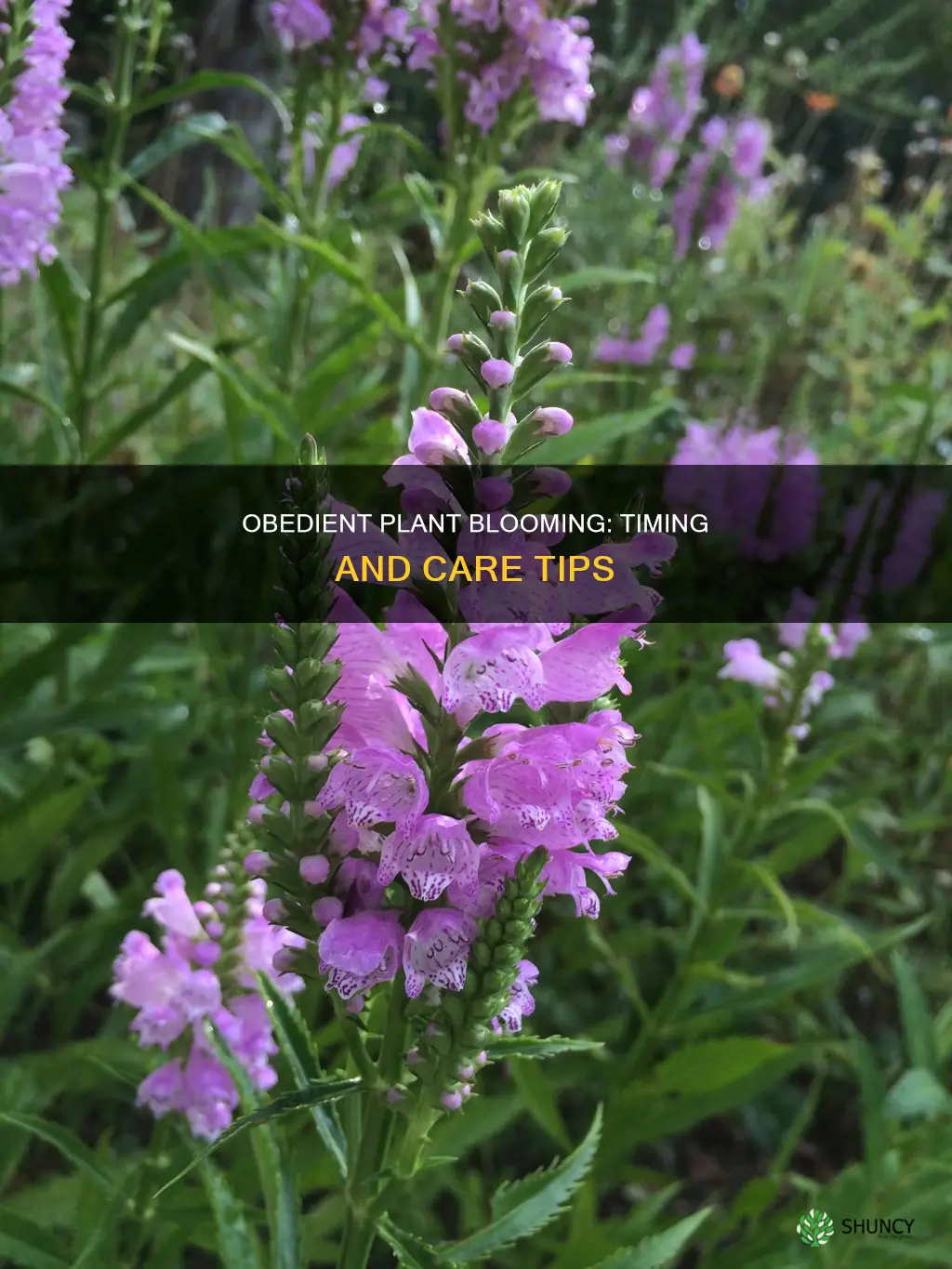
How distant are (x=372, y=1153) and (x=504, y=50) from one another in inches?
71.9

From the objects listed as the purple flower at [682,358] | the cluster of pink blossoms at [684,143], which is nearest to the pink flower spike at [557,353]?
the cluster of pink blossoms at [684,143]

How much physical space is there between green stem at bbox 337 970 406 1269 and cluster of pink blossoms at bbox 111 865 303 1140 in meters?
0.30

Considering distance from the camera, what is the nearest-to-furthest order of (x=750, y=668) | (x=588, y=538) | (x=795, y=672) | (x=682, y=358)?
(x=588, y=538) < (x=795, y=672) < (x=750, y=668) < (x=682, y=358)

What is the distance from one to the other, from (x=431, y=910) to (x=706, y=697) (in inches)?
81.9

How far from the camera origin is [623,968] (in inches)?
72.3

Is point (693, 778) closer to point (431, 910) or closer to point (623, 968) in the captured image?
point (623, 968)

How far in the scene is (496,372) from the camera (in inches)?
27.5

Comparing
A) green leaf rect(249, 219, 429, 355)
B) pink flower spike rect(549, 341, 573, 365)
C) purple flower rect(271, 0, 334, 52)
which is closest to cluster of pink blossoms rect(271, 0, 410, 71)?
purple flower rect(271, 0, 334, 52)

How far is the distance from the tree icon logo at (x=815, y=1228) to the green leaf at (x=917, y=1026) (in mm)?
305

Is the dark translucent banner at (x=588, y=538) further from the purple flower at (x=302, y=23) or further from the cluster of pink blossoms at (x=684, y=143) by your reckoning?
the cluster of pink blossoms at (x=684, y=143)

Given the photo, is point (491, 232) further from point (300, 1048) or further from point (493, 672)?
point (300, 1048)

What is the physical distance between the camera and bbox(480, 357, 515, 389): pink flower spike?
70 centimetres

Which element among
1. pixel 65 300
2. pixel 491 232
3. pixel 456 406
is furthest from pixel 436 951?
pixel 65 300

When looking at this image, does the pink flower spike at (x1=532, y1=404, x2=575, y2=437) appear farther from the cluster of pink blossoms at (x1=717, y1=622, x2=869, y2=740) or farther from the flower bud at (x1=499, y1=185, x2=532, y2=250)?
the cluster of pink blossoms at (x1=717, y1=622, x2=869, y2=740)
